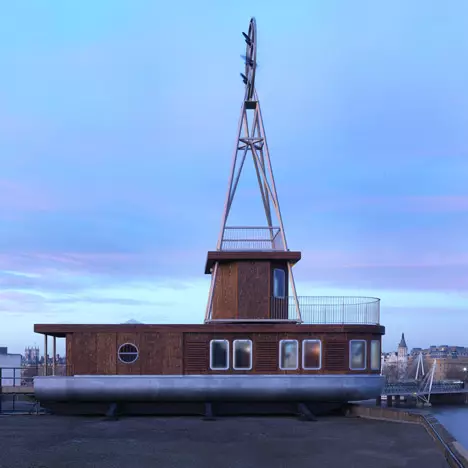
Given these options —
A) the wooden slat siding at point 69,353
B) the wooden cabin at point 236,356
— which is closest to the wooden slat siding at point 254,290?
the wooden cabin at point 236,356

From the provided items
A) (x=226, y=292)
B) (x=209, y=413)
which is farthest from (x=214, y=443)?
(x=226, y=292)

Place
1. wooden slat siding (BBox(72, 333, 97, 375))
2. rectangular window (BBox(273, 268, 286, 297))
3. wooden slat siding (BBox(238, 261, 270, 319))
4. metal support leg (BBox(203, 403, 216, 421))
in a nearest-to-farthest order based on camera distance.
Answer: metal support leg (BBox(203, 403, 216, 421)) < wooden slat siding (BBox(72, 333, 97, 375)) < wooden slat siding (BBox(238, 261, 270, 319)) < rectangular window (BBox(273, 268, 286, 297))

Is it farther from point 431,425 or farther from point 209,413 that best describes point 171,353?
point 431,425

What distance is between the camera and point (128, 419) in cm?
2273

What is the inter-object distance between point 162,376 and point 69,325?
4282 mm

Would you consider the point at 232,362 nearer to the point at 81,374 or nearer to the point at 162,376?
the point at 162,376

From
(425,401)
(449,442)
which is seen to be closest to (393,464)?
(449,442)

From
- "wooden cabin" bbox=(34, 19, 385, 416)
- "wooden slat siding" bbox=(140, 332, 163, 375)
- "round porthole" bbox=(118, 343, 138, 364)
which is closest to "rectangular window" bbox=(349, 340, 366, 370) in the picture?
"wooden cabin" bbox=(34, 19, 385, 416)

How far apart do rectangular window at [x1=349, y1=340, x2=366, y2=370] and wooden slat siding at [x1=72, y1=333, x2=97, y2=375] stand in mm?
10256

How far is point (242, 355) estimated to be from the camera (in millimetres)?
24406

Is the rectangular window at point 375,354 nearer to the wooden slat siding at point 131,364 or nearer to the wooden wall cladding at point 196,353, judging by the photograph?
the wooden wall cladding at point 196,353

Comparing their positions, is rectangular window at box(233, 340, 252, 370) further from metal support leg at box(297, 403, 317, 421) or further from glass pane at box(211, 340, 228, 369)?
metal support leg at box(297, 403, 317, 421)

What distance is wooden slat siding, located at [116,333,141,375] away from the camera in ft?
79.7

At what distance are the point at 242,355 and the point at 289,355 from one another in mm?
1883
